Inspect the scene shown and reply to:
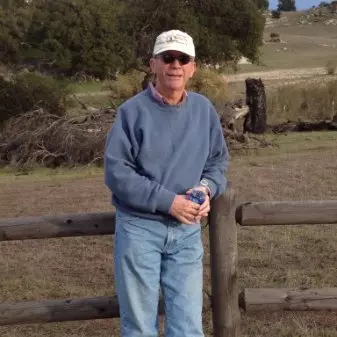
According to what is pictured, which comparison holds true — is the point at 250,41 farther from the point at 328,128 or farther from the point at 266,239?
the point at 266,239

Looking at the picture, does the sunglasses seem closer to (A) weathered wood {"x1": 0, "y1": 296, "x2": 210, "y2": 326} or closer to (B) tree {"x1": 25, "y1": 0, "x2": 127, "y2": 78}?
(A) weathered wood {"x1": 0, "y1": 296, "x2": 210, "y2": 326}

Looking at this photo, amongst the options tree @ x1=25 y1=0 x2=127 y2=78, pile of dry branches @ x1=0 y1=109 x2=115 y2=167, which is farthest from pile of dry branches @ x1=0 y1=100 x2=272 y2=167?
tree @ x1=25 y1=0 x2=127 y2=78

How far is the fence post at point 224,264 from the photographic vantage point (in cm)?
427

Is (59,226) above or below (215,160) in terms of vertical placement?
below

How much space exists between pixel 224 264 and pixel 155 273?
696 mm

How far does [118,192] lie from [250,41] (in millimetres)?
29522

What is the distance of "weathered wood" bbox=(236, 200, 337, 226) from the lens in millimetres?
4375

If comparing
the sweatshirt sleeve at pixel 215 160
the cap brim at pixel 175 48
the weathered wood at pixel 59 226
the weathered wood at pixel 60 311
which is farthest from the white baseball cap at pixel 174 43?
the weathered wood at pixel 60 311

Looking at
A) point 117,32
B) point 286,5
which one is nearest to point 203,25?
point 117,32

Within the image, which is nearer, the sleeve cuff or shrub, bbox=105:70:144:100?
the sleeve cuff

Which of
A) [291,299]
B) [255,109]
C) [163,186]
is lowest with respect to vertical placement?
[255,109]

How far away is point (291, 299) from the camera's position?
4.57m

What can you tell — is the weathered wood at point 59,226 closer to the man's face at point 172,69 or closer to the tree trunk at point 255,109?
the man's face at point 172,69

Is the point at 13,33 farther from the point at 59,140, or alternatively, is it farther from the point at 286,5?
the point at 286,5
